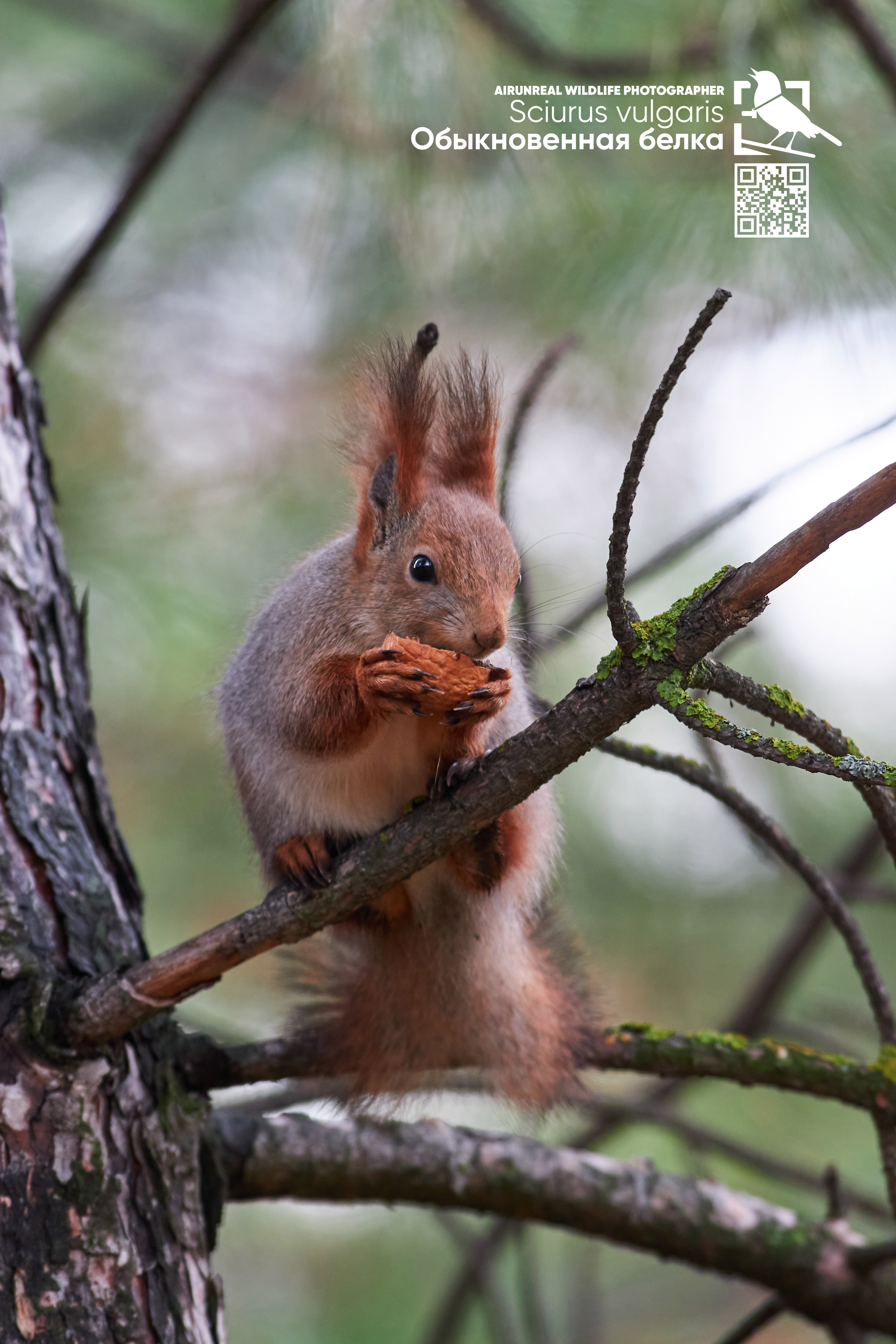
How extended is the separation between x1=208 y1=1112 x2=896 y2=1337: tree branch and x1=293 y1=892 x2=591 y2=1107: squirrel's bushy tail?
7 cm

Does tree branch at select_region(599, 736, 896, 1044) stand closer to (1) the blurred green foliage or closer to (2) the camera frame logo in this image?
(1) the blurred green foliage

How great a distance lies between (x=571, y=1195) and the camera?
1562 millimetres

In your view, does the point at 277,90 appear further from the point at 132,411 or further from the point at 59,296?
the point at 59,296

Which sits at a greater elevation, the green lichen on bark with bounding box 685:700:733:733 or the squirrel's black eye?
the squirrel's black eye

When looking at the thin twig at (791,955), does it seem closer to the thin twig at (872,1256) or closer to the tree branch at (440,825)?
the thin twig at (872,1256)

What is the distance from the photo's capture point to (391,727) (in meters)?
1.46

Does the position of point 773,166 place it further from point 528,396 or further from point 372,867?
point 372,867

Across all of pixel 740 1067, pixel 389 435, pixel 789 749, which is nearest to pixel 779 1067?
pixel 740 1067

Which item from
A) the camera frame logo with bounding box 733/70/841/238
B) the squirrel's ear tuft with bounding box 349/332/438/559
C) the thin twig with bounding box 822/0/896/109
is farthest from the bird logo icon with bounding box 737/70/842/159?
the squirrel's ear tuft with bounding box 349/332/438/559

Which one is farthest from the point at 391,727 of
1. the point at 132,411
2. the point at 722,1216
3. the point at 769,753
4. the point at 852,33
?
the point at 132,411

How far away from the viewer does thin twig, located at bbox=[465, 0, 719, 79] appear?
1.96m

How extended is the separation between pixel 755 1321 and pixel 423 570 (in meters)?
1.04

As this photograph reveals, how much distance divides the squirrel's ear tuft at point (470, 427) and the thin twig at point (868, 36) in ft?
2.07

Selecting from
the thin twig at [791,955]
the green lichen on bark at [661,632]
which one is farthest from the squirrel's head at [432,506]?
the thin twig at [791,955]
